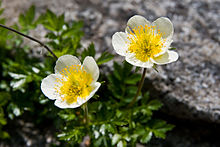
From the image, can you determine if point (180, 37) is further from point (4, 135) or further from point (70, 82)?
point (4, 135)

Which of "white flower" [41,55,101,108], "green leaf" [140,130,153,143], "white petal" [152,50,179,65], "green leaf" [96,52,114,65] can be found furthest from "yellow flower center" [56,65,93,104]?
"green leaf" [140,130,153,143]

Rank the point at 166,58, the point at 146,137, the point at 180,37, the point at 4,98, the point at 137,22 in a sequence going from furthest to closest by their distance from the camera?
the point at 180,37, the point at 4,98, the point at 146,137, the point at 137,22, the point at 166,58

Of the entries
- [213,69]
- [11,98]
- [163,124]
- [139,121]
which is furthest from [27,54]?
[213,69]

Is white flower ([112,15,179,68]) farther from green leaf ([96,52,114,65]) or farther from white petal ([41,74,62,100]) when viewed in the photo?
white petal ([41,74,62,100])

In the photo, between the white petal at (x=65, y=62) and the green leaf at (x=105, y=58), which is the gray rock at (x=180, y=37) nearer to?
the green leaf at (x=105, y=58)

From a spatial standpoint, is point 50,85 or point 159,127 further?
point 159,127

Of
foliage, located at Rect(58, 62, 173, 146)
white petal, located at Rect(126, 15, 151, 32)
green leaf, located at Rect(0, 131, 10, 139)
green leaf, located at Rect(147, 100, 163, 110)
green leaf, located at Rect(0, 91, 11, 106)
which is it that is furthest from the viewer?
green leaf, located at Rect(0, 131, 10, 139)

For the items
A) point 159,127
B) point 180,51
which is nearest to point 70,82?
point 159,127
